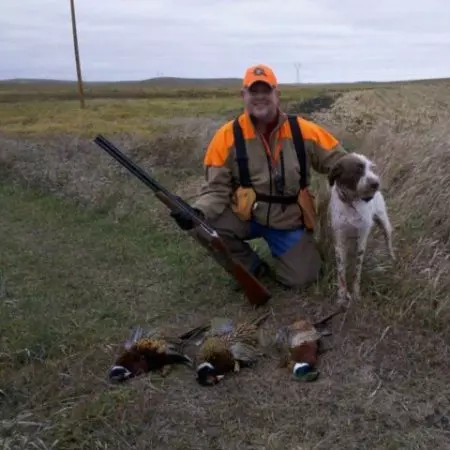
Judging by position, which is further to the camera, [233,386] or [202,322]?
[202,322]

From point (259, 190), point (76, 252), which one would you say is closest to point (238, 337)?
point (259, 190)

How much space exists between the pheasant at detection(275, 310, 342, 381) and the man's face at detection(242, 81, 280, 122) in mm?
1455

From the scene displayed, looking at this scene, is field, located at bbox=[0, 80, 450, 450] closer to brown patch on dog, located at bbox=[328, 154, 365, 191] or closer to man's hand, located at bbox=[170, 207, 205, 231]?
man's hand, located at bbox=[170, 207, 205, 231]

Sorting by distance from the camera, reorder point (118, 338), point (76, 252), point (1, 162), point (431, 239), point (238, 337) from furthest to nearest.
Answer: point (1, 162) < point (76, 252) < point (431, 239) < point (118, 338) < point (238, 337)

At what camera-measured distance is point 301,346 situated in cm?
416

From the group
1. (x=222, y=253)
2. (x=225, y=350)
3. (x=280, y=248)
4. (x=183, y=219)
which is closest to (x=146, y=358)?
(x=225, y=350)

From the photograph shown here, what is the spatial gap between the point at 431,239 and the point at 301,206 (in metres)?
1.07

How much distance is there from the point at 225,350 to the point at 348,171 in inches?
54.1

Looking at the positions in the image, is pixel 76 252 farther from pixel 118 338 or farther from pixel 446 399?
pixel 446 399

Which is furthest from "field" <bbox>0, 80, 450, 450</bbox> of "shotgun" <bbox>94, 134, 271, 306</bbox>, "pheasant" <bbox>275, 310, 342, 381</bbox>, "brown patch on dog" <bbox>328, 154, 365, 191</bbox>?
"brown patch on dog" <bbox>328, 154, 365, 191</bbox>

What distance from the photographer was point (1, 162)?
39.7 ft

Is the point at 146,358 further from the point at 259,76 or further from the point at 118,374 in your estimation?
the point at 259,76

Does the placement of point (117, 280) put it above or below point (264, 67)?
below

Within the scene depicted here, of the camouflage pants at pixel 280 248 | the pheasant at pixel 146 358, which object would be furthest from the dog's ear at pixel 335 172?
the pheasant at pixel 146 358
